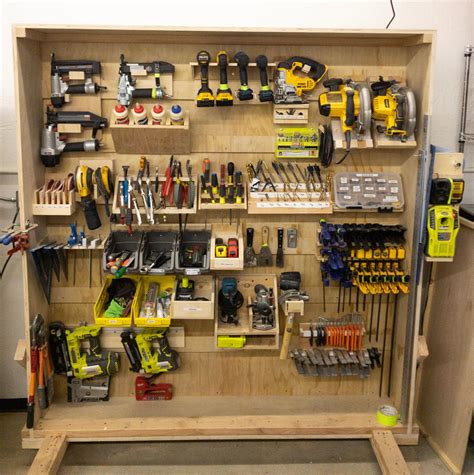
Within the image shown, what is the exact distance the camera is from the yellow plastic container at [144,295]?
2865 millimetres

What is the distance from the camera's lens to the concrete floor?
2826mm

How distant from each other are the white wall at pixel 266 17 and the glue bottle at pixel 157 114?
1.70ft

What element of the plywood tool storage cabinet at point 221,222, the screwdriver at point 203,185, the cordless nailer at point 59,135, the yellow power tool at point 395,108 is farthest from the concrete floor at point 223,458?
the yellow power tool at point 395,108

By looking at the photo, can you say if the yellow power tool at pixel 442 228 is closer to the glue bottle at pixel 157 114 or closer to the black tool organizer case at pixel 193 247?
the black tool organizer case at pixel 193 247

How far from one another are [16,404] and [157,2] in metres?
2.52

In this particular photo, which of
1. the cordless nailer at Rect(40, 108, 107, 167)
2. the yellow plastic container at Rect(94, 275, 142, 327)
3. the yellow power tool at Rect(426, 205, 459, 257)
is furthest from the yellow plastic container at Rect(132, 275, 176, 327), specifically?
the yellow power tool at Rect(426, 205, 459, 257)

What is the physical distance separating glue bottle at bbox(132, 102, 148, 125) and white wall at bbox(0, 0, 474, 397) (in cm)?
53

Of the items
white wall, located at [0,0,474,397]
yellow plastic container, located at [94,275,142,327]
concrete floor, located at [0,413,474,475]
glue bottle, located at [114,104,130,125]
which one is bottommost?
concrete floor, located at [0,413,474,475]

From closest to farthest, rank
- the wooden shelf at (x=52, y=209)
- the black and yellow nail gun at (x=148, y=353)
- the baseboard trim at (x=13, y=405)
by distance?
the wooden shelf at (x=52, y=209) < the black and yellow nail gun at (x=148, y=353) < the baseboard trim at (x=13, y=405)

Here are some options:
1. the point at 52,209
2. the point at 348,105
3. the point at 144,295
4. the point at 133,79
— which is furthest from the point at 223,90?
the point at 144,295

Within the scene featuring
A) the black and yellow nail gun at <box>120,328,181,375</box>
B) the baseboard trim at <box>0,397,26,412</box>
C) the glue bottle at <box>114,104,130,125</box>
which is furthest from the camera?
the baseboard trim at <box>0,397,26,412</box>

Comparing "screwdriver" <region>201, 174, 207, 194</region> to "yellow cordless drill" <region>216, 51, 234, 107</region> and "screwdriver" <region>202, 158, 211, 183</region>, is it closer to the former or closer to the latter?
"screwdriver" <region>202, 158, 211, 183</region>

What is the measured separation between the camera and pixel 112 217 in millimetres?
2896

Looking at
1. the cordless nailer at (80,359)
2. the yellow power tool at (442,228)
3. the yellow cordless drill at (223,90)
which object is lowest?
the cordless nailer at (80,359)
